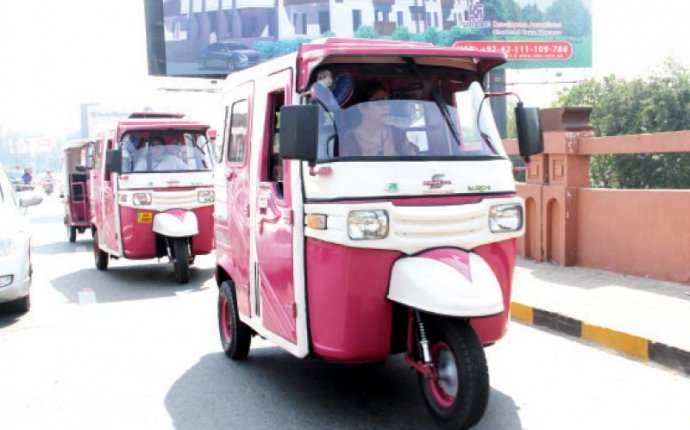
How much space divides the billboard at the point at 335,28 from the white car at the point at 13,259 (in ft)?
83.2

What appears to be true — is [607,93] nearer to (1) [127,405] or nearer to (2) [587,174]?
(2) [587,174]

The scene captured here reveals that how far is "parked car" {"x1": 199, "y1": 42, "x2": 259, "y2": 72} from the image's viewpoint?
3356cm

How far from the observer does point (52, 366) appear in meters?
6.52

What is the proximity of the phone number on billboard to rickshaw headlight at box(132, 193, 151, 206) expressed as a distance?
26249 mm

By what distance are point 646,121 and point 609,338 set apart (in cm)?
3600

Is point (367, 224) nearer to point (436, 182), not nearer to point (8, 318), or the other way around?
point (436, 182)

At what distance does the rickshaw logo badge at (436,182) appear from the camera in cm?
482

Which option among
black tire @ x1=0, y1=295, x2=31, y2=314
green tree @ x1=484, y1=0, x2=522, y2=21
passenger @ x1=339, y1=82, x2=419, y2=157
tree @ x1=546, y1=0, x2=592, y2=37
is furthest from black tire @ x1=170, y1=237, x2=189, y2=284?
tree @ x1=546, y1=0, x2=592, y2=37

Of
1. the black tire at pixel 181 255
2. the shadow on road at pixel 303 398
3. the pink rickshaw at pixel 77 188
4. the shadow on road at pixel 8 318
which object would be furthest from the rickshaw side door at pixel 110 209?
the pink rickshaw at pixel 77 188

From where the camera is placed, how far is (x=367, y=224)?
179 inches

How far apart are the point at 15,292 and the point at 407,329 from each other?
5138 millimetres

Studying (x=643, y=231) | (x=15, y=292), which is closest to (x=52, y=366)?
(x=15, y=292)

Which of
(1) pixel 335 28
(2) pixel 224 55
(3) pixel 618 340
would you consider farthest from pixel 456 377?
(1) pixel 335 28

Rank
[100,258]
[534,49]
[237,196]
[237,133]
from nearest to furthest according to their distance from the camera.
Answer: [237,196]
[237,133]
[100,258]
[534,49]
